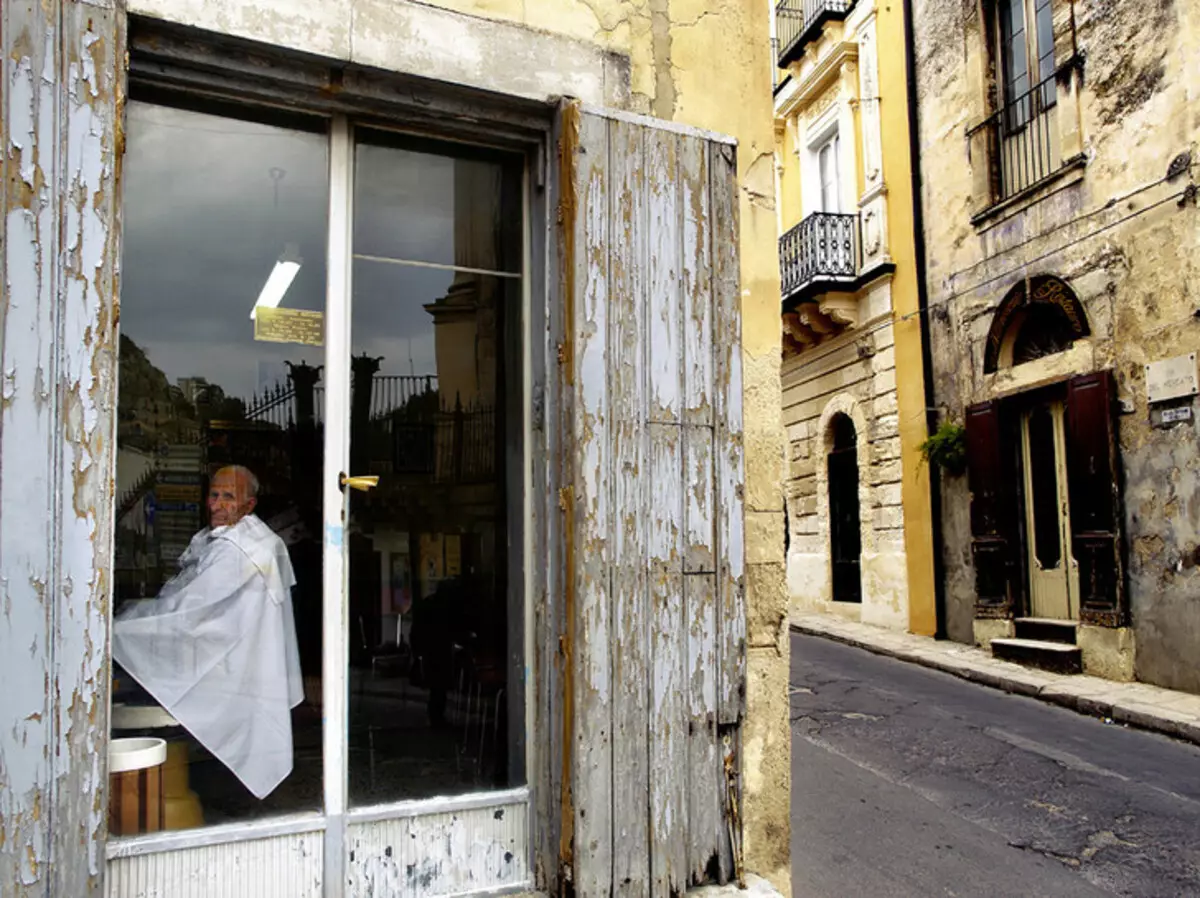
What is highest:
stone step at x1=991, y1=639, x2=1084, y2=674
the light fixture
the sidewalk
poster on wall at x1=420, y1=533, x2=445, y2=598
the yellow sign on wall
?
the light fixture

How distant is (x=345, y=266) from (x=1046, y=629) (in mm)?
9470

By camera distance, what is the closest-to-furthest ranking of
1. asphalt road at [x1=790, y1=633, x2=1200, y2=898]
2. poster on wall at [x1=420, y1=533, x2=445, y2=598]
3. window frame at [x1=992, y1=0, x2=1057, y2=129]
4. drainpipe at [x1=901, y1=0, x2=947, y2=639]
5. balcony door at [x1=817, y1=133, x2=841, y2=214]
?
poster on wall at [x1=420, y1=533, x2=445, y2=598] < asphalt road at [x1=790, y1=633, x2=1200, y2=898] < window frame at [x1=992, y1=0, x2=1057, y2=129] < drainpipe at [x1=901, y1=0, x2=947, y2=639] < balcony door at [x1=817, y1=133, x2=841, y2=214]

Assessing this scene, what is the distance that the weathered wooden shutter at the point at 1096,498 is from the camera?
9484 millimetres

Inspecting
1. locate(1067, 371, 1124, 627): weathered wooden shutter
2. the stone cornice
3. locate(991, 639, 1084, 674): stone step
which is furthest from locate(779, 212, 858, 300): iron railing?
locate(991, 639, 1084, 674): stone step

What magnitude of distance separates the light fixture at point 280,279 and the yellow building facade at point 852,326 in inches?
404

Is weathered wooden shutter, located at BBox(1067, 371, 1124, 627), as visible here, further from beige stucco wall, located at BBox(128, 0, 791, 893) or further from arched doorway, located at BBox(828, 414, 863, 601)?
beige stucco wall, located at BBox(128, 0, 791, 893)

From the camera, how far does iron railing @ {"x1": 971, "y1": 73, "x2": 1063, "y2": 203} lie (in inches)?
427

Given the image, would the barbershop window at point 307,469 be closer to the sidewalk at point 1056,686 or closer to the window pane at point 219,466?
the window pane at point 219,466

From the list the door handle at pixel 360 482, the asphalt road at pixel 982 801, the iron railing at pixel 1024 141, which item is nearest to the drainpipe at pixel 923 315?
the iron railing at pixel 1024 141

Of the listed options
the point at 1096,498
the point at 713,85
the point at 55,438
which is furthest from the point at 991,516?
the point at 55,438

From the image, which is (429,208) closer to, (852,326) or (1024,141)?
(1024,141)

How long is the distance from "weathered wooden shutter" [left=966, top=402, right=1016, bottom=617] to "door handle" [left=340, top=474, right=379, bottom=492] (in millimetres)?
9634

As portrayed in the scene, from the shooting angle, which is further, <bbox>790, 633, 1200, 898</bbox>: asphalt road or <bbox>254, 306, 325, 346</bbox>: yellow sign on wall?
<bbox>790, 633, 1200, 898</bbox>: asphalt road

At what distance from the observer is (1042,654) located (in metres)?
10.2
